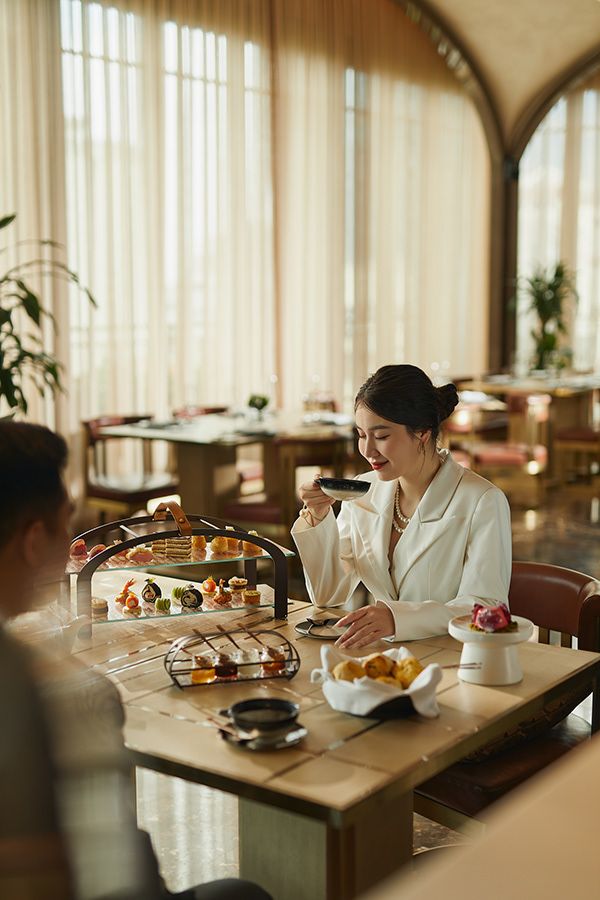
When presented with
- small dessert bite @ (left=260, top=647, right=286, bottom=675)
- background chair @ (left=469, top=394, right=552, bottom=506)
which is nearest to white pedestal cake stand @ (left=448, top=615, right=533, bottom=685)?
small dessert bite @ (left=260, top=647, right=286, bottom=675)

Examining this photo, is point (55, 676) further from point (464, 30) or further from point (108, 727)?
point (464, 30)

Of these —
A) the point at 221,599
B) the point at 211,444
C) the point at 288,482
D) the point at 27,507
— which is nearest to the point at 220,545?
the point at 221,599

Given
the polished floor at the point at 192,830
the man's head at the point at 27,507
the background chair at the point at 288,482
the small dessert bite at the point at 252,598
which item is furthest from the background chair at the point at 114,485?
the man's head at the point at 27,507

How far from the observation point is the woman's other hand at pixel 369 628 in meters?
2.61

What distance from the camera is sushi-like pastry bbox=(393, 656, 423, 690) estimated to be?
223 centimetres

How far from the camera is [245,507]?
6078 millimetres

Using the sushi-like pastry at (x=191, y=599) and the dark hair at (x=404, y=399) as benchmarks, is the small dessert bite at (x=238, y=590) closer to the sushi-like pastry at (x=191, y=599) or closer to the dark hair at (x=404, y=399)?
the sushi-like pastry at (x=191, y=599)

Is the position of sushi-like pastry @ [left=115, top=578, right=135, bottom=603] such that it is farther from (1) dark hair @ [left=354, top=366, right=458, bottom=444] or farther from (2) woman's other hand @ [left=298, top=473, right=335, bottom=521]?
(1) dark hair @ [left=354, top=366, right=458, bottom=444]

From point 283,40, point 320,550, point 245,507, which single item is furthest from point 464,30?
point 320,550

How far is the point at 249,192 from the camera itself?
9.12 meters

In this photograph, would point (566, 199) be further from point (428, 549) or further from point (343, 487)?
point (343, 487)

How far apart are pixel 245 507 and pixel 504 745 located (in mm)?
3551

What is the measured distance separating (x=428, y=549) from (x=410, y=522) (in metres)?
0.10

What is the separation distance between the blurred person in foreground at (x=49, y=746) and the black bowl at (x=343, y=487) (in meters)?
1.22
